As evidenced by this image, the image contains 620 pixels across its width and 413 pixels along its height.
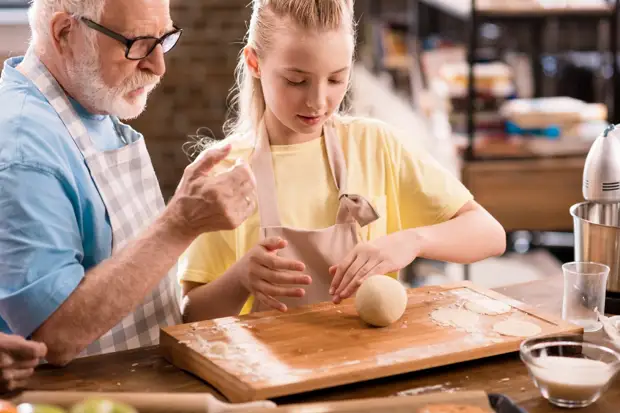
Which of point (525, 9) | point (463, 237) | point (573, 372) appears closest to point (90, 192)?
point (463, 237)

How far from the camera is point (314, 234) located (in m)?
1.90

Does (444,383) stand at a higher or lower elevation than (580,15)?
lower

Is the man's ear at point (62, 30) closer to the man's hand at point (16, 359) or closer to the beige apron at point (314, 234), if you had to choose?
the beige apron at point (314, 234)

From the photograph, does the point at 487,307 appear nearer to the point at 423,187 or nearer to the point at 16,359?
the point at 423,187

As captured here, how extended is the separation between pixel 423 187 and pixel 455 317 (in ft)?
1.55

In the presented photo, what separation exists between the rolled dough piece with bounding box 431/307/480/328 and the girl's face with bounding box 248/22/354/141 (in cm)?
49

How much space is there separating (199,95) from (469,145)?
228 cm

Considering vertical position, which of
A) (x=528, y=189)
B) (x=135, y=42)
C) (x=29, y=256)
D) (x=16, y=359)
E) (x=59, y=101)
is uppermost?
(x=135, y=42)

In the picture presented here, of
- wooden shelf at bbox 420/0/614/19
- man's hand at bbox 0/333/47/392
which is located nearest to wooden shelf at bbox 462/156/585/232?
wooden shelf at bbox 420/0/614/19

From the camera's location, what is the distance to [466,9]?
3469mm

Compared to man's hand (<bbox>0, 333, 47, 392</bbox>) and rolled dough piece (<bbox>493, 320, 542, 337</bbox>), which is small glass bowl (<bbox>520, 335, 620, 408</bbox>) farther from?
man's hand (<bbox>0, 333, 47, 392</bbox>)

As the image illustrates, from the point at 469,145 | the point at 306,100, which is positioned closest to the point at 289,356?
the point at 306,100

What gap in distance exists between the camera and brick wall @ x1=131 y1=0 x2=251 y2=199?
5.20 meters

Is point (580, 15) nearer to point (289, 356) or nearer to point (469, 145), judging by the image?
point (469, 145)
